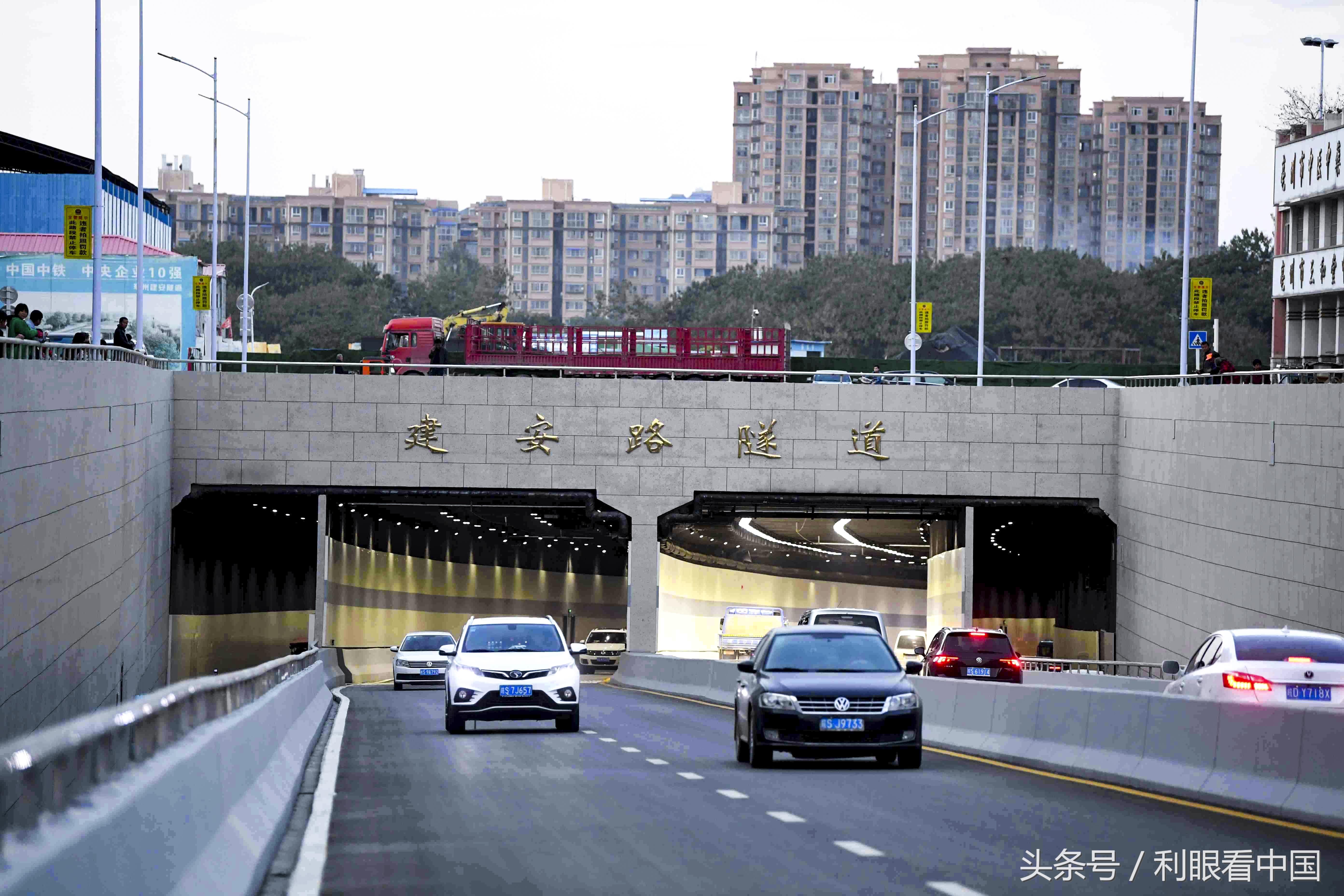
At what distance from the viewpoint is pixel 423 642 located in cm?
4725

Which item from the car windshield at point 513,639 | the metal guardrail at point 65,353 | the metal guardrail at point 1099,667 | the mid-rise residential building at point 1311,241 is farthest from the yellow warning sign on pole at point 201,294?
the car windshield at point 513,639

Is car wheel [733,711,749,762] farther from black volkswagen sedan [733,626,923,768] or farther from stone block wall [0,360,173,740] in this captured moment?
stone block wall [0,360,173,740]

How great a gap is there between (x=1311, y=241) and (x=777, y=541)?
24.9m

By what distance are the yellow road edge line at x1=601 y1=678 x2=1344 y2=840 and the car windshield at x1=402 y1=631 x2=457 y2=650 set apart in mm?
25577

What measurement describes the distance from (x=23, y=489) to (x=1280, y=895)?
1881 centimetres

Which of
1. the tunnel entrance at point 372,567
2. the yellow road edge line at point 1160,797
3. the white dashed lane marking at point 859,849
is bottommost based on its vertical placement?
the tunnel entrance at point 372,567

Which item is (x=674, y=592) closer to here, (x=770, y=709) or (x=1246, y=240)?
(x=770, y=709)

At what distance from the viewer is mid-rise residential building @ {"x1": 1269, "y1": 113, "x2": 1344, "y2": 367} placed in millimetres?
73000

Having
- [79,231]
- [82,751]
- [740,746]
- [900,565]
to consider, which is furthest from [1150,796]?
[900,565]

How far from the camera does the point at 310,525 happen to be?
6881 centimetres

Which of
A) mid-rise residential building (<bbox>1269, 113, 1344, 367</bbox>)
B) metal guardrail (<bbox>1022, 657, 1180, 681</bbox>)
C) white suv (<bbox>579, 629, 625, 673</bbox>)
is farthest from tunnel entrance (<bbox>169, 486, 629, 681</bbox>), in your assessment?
mid-rise residential building (<bbox>1269, 113, 1344, 367</bbox>)

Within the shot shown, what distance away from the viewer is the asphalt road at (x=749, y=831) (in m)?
10.6

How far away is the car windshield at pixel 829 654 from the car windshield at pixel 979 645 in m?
13.7

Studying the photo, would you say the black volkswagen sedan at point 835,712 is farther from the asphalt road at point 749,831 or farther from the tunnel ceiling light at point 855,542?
the tunnel ceiling light at point 855,542
